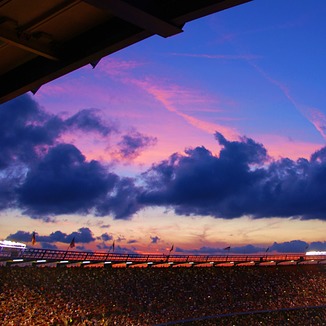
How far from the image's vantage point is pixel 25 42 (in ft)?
19.5

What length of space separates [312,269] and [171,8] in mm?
79076

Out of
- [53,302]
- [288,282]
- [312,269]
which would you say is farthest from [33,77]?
[312,269]

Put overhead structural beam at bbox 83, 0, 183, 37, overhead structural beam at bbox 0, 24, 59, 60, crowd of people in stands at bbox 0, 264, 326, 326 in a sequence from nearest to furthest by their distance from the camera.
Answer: overhead structural beam at bbox 83, 0, 183, 37 → overhead structural beam at bbox 0, 24, 59, 60 → crowd of people in stands at bbox 0, 264, 326, 326

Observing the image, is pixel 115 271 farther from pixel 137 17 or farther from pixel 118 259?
pixel 137 17

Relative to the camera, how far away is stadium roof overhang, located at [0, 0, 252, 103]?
15.4 ft

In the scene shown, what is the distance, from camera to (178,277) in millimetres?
58281

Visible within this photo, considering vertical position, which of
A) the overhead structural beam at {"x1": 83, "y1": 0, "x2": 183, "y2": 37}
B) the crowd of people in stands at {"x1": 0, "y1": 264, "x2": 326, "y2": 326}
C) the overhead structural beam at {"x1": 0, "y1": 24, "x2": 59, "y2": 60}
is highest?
the overhead structural beam at {"x1": 0, "y1": 24, "x2": 59, "y2": 60}

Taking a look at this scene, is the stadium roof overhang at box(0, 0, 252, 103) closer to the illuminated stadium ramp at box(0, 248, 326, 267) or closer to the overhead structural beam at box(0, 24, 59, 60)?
the overhead structural beam at box(0, 24, 59, 60)

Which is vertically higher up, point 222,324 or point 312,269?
point 312,269

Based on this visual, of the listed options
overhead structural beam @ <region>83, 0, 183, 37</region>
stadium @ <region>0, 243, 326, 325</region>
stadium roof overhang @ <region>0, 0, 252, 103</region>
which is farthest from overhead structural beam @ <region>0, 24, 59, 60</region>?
stadium @ <region>0, 243, 326, 325</region>

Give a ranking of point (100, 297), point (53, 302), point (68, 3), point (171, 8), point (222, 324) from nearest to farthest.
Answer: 1. point (171, 8)
2. point (68, 3)
3. point (53, 302)
4. point (100, 297)
5. point (222, 324)

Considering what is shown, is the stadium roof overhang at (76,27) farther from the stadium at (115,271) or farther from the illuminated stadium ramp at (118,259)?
the illuminated stadium ramp at (118,259)

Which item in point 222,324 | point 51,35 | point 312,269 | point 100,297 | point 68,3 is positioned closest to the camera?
point 68,3

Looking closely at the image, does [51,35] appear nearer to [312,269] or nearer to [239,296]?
[239,296]
